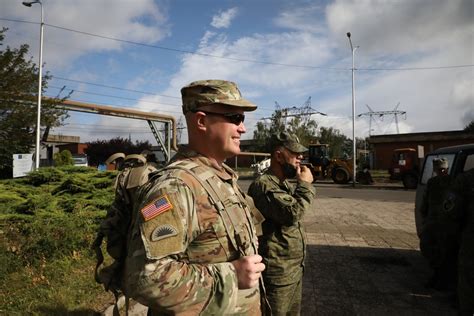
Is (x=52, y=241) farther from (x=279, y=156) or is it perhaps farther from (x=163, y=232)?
(x=163, y=232)

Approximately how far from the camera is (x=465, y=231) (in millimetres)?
2504

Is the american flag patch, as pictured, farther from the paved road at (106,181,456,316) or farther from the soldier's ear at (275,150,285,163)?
the paved road at (106,181,456,316)

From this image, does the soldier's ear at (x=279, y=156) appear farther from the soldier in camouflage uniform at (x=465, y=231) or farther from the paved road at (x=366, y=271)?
the paved road at (x=366, y=271)

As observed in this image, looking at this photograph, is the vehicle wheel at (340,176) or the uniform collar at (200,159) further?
the vehicle wheel at (340,176)

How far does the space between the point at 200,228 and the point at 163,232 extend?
159 millimetres

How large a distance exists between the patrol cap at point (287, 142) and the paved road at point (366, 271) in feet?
6.22

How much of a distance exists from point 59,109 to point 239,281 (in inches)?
590

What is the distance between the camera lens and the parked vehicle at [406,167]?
1891cm

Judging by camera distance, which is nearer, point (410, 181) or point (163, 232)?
point (163, 232)

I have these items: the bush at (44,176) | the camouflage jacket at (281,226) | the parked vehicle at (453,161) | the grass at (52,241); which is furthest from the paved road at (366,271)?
the bush at (44,176)

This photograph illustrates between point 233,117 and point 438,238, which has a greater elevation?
point 233,117

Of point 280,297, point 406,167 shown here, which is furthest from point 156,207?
point 406,167

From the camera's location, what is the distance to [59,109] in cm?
1419

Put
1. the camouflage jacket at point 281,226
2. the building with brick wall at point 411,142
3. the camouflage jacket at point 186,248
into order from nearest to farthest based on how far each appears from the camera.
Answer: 1. the camouflage jacket at point 186,248
2. the camouflage jacket at point 281,226
3. the building with brick wall at point 411,142
